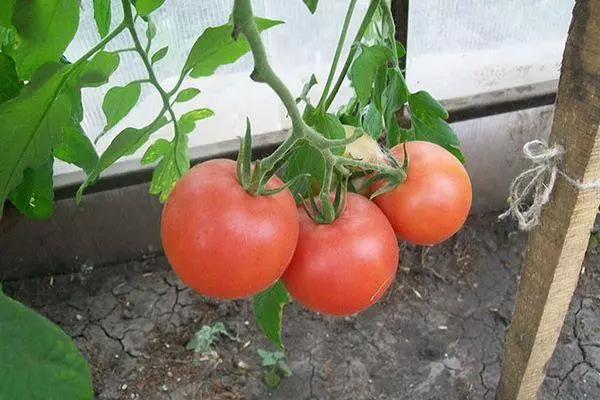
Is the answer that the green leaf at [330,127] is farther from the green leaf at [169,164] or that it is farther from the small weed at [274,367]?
the small weed at [274,367]

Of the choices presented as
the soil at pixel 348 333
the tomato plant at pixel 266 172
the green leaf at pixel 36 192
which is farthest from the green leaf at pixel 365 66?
the soil at pixel 348 333

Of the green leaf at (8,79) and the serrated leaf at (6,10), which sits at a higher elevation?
the serrated leaf at (6,10)

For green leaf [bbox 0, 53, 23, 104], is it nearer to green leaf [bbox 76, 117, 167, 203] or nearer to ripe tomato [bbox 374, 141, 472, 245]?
green leaf [bbox 76, 117, 167, 203]

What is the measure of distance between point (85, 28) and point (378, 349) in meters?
0.83

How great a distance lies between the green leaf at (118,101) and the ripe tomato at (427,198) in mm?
263

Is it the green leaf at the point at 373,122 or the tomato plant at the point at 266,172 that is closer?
the tomato plant at the point at 266,172

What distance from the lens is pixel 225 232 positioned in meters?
0.37

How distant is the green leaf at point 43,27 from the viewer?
449 millimetres

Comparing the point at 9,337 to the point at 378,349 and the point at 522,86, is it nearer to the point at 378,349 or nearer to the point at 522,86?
the point at 378,349

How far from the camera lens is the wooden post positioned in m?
0.55

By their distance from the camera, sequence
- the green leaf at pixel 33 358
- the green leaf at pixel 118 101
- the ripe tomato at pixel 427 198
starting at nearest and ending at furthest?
the green leaf at pixel 33 358 → the ripe tomato at pixel 427 198 → the green leaf at pixel 118 101

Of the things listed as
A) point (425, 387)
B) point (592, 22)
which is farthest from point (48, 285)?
point (592, 22)

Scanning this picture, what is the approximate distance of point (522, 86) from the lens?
1.35 meters

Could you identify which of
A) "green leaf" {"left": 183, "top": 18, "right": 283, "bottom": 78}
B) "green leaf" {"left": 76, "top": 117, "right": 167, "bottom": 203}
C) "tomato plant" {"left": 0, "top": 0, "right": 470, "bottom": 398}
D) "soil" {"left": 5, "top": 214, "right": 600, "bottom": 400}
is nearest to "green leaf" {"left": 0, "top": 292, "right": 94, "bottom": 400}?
"tomato plant" {"left": 0, "top": 0, "right": 470, "bottom": 398}
